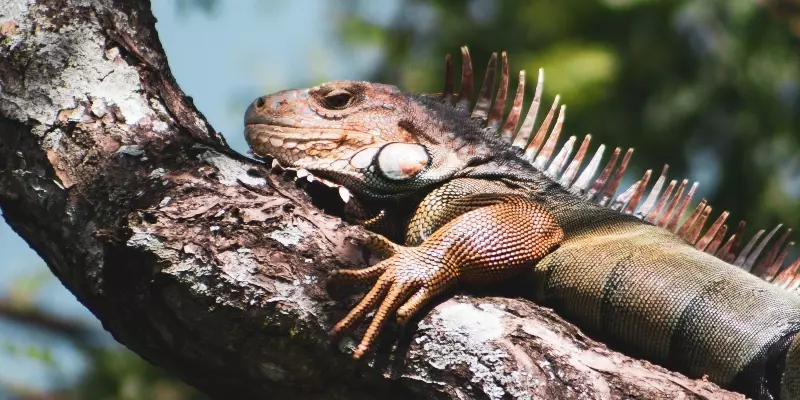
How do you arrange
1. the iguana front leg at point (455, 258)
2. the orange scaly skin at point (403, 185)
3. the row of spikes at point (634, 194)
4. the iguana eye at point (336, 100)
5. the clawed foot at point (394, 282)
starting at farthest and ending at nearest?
the iguana eye at point (336, 100) < the row of spikes at point (634, 194) < the orange scaly skin at point (403, 185) < the iguana front leg at point (455, 258) < the clawed foot at point (394, 282)

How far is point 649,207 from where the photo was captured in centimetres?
573

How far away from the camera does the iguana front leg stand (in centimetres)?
420

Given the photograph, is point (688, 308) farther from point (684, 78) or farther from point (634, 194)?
point (684, 78)

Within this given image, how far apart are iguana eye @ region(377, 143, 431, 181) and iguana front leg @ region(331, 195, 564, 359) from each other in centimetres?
49

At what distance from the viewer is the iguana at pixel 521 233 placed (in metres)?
4.49

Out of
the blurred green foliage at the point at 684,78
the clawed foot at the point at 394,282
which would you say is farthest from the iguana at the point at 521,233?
the blurred green foliage at the point at 684,78

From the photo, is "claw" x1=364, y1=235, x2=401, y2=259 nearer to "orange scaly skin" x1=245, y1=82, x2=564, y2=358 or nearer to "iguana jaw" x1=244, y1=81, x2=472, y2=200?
"orange scaly skin" x1=245, y1=82, x2=564, y2=358

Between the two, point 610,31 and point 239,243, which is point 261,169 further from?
point 610,31

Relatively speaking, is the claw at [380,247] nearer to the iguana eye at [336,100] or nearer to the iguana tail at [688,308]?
the iguana tail at [688,308]

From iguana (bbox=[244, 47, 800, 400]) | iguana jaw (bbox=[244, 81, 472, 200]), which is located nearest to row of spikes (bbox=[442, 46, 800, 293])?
iguana (bbox=[244, 47, 800, 400])

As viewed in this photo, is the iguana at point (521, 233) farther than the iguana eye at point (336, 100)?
No

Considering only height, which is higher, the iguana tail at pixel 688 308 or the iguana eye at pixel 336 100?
the iguana eye at pixel 336 100

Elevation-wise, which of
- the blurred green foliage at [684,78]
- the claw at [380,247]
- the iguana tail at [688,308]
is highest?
the blurred green foliage at [684,78]

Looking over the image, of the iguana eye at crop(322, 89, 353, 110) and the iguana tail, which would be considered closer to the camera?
the iguana tail
